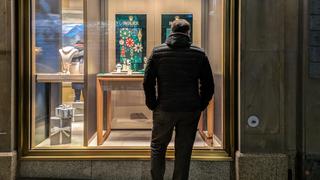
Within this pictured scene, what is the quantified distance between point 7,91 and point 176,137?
7.78 ft

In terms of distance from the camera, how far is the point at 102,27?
23.0 feet

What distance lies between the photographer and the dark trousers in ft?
15.8

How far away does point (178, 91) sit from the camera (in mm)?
4785

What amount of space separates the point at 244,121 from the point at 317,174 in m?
1.22

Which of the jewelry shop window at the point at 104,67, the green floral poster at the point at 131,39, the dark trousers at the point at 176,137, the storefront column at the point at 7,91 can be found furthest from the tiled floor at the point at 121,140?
the green floral poster at the point at 131,39

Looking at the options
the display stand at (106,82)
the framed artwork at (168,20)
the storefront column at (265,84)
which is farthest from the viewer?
the framed artwork at (168,20)

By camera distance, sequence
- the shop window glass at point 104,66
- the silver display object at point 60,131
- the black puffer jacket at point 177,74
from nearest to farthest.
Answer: the black puffer jacket at point 177,74 < the shop window glass at point 104,66 < the silver display object at point 60,131

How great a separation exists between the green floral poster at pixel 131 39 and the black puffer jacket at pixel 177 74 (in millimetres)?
2441

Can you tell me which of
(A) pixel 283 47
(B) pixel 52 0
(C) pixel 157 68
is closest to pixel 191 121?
(C) pixel 157 68

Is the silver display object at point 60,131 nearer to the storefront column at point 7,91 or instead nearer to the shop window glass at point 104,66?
the shop window glass at point 104,66

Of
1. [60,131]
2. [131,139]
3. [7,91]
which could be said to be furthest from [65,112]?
[7,91]

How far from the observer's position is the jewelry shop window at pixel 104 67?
6254mm

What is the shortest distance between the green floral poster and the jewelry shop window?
2 cm

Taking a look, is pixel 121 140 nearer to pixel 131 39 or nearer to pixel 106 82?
pixel 106 82
